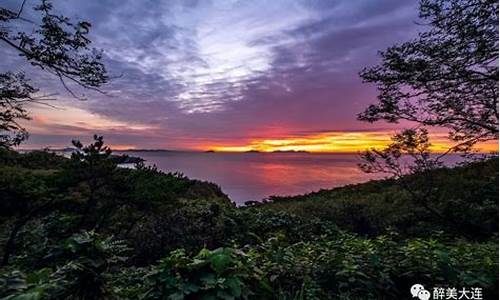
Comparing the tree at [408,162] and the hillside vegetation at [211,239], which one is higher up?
the tree at [408,162]

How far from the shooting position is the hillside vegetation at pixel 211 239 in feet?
9.92

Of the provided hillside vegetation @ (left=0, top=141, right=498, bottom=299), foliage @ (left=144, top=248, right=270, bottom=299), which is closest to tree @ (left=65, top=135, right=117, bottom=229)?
hillside vegetation @ (left=0, top=141, right=498, bottom=299)

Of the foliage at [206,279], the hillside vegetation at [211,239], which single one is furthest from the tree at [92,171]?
the foliage at [206,279]

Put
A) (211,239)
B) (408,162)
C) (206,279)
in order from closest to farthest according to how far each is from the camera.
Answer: (206,279) < (408,162) < (211,239)

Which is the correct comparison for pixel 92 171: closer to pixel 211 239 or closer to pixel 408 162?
pixel 211 239

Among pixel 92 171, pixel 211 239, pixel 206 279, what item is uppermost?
pixel 92 171

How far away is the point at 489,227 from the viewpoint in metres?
8.96

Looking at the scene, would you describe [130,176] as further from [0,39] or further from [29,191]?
[0,39]

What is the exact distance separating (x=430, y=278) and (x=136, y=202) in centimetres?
739

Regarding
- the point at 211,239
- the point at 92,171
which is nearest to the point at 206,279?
the point at 211,239

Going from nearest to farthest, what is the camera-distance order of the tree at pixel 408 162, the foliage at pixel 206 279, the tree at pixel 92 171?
the foliage at pixel 206 279 → the tree at pixel 408 162 → the tree at pixel 92 171

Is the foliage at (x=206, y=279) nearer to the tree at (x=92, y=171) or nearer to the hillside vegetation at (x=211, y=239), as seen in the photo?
the hillside vegetation at (x=211, y=239)

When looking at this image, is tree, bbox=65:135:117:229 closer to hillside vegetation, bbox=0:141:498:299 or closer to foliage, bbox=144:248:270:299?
hillside vegetation, bbox=0:141:498:299

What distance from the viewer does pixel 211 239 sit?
27.6ft
